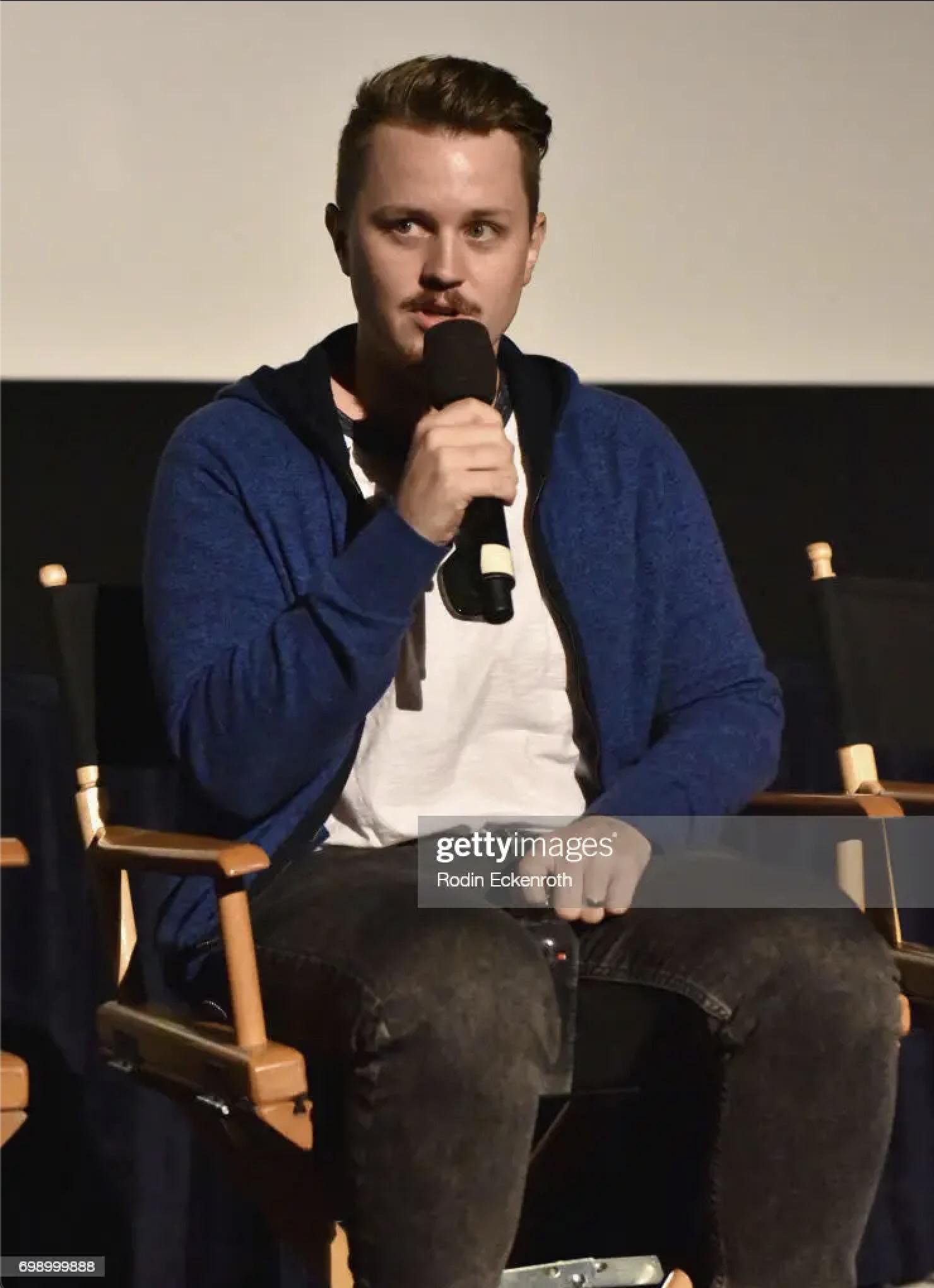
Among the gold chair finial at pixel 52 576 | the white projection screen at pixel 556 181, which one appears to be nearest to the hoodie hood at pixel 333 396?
the gold chair finial at pixel 52 576

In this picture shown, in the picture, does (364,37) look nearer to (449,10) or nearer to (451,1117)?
(449,10)

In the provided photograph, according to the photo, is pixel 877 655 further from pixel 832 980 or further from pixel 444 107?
pixel 444 107

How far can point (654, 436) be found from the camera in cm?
155

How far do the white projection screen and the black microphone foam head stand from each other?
0.68 meters

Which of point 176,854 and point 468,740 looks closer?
point 176,854

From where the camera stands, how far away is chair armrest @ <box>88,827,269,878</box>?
1171mm

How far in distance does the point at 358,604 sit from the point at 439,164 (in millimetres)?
394

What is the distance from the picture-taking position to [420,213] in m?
1.37

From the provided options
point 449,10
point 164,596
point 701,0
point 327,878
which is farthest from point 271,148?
point 327,878

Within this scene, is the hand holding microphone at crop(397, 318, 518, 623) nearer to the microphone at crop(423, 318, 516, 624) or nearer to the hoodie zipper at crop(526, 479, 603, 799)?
the microphone at crop(423, 318, 516, 624)

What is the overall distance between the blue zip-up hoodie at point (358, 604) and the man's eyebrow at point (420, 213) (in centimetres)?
15

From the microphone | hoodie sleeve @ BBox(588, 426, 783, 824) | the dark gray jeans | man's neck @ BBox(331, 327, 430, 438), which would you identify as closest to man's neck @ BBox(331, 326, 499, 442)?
man's neck @ BBox(331, 327, 430, 438)

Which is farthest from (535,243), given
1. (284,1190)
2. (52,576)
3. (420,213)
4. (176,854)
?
(284,1190)

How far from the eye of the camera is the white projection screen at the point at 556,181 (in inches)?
74.2
